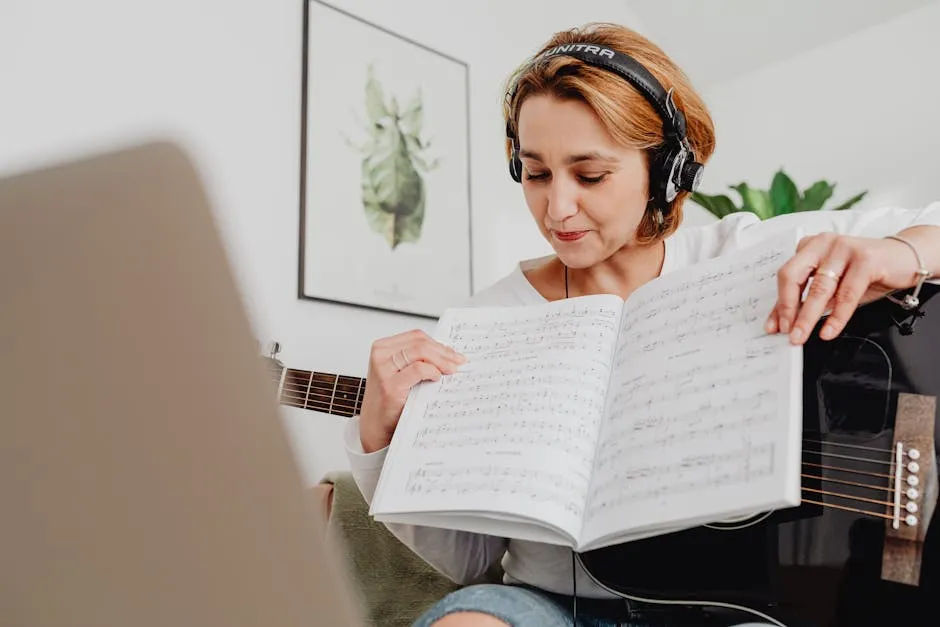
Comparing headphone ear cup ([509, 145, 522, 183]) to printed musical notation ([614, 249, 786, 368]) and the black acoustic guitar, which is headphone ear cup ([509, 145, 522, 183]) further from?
the black acoustic guitar

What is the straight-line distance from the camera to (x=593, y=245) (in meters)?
1.25

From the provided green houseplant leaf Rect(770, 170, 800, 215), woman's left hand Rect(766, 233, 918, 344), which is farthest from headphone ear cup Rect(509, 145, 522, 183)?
green houseplant leaf Rect(770, 170, 800, 215)

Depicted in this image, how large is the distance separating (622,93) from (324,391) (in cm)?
71

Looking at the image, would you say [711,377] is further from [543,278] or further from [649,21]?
[649,21]

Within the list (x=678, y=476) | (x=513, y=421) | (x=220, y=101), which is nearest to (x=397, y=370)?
(x=513, y=421)

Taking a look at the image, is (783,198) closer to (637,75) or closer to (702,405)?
(637,75)

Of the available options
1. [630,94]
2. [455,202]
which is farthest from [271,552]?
[455,202]

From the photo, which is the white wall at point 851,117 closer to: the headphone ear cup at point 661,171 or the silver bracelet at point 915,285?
the headphone ear cup at point 661,171

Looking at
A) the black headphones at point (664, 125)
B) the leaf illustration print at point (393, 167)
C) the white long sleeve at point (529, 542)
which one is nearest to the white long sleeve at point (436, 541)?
the white long sleeve at point (529, 542)

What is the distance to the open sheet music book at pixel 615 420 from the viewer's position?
2.54ft

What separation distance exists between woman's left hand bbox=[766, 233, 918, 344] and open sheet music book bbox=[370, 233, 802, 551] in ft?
0.10

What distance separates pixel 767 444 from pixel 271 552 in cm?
65

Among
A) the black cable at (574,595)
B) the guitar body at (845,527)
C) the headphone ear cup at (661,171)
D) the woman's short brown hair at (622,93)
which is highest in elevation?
the woman's short brown hair at (622,93)

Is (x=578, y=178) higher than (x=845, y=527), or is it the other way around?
(x=578, y=178)
